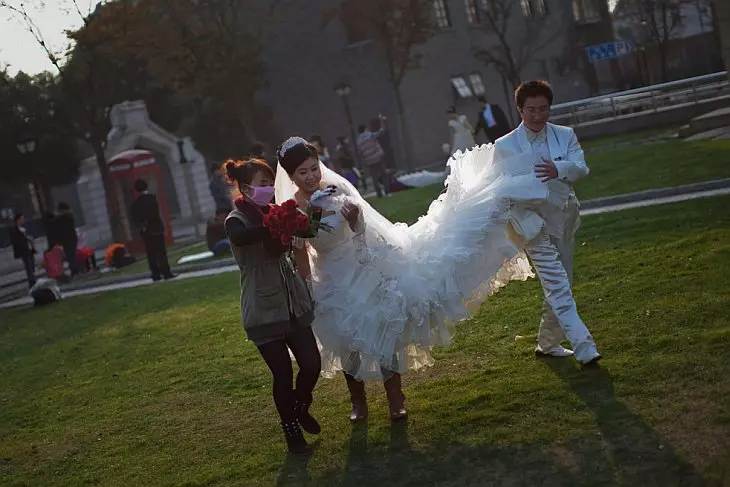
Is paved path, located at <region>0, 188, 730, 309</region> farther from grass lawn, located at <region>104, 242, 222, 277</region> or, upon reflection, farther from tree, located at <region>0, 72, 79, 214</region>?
tree, located at <region>0, 72, 79, 214</region>

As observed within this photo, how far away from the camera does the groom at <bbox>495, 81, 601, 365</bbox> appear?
6.68 meters

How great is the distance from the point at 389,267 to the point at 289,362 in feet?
2.80

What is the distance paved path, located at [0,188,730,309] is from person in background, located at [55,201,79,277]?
1.93m

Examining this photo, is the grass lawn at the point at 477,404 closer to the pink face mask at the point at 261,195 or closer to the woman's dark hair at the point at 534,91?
the pink face mask at the point at 261,195

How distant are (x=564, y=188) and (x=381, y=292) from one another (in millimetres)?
1573

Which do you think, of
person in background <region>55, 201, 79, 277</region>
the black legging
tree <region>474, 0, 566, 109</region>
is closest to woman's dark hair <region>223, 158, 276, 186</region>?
the black legging

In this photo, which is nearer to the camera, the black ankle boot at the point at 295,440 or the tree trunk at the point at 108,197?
the black ankle boot at the point at 295,440

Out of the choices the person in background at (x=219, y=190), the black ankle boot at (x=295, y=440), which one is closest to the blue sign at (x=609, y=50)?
the person in background at (x=219, y=190)

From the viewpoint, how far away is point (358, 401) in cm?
678

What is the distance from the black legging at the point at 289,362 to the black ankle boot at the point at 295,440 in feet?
0.14

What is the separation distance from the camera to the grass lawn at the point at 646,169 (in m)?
15.9

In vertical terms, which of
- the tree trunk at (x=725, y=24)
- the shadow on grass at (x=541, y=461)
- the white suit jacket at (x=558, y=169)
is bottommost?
the shadow on grass at (x=541, y=461)

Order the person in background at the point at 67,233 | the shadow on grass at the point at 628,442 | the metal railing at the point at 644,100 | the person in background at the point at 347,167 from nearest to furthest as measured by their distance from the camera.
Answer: the shadow on grass at the point at 628,442 → the person in background at the point at 347,167 → the person in background at the point at 67,233 → the metal railing at the point at 644,100

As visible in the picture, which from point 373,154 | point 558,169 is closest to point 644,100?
point 373,154
